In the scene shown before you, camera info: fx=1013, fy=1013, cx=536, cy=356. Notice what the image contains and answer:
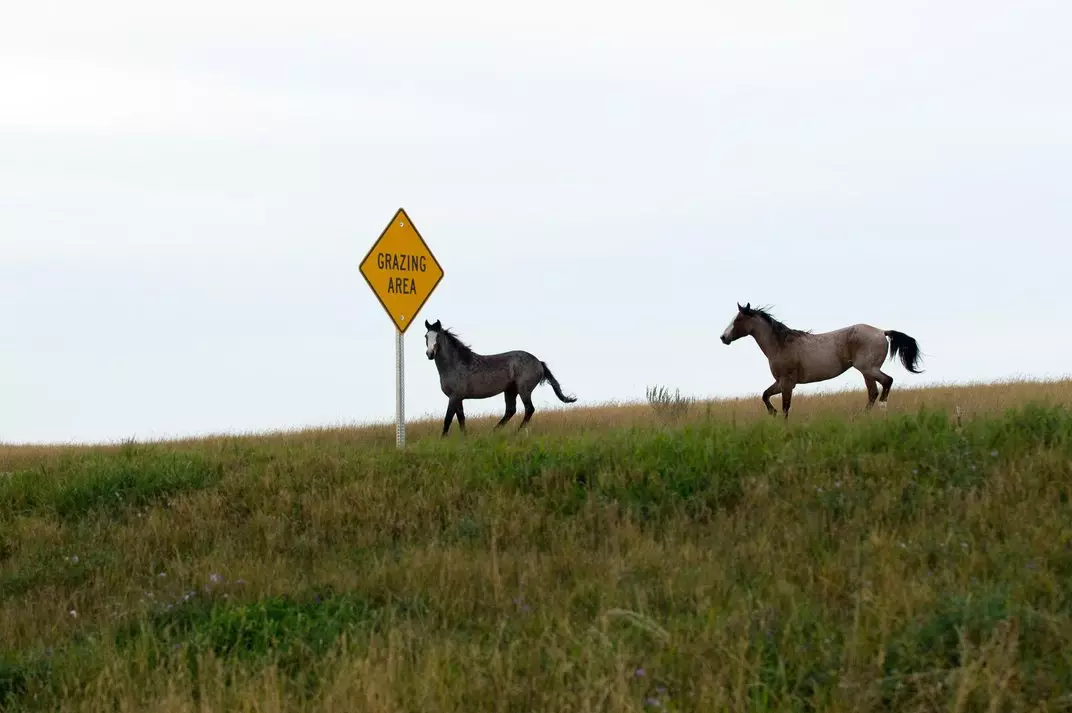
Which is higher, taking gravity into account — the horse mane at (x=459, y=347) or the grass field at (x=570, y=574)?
the horse mane at (x=459, y=347)

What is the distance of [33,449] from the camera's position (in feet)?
73.2

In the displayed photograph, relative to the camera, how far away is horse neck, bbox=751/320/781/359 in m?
16.8

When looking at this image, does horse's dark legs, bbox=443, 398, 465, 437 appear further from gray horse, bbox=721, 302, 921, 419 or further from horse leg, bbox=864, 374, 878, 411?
horse leg, bbox=864, 374, 878, 411

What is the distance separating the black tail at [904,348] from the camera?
16.5 m

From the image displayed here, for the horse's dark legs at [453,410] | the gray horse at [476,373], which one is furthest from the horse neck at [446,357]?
the horse's dark legs at [453,410]

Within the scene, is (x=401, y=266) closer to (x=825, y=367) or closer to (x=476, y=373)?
(x=476, y=373)

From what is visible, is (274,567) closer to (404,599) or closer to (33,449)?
(404,599)

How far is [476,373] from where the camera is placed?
1752 cm

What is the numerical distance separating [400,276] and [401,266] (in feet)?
0.49

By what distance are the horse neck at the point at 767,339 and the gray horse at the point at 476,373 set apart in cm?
343

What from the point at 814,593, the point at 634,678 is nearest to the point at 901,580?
the point at 814,593

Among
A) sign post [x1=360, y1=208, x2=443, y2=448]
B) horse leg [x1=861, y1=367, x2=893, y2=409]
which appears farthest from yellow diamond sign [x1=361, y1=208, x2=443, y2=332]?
horse leg [x1=861, y1=367, x2=893, y2=409]

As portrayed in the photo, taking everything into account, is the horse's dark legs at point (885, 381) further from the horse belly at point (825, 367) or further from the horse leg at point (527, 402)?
A: the horse leg at point (527, 402)

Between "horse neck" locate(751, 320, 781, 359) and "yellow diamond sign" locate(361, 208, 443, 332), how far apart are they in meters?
5.44
